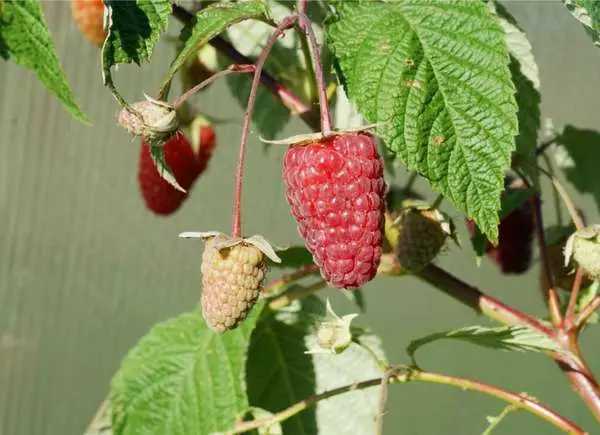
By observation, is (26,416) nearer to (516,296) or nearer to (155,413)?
(516,296)

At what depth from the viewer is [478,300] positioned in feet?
2.21

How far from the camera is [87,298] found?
2.81 meters

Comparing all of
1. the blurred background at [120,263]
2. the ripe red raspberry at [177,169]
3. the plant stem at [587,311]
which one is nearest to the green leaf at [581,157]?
the plant stem at [587,311]

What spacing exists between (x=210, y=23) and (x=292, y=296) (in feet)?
0.91

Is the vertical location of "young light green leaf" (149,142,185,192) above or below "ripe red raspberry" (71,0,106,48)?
below

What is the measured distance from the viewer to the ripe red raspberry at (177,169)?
93 centimetres

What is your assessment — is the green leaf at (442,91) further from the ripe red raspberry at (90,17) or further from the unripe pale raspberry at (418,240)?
the ripe red raspberry at (90,17)

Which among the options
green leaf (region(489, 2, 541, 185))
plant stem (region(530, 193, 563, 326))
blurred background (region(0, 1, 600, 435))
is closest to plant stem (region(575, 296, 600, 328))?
plant stem (region(530, 193, 563, 326))

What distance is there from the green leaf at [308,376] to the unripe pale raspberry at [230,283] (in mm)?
249

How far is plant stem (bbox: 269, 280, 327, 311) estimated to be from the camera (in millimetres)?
737

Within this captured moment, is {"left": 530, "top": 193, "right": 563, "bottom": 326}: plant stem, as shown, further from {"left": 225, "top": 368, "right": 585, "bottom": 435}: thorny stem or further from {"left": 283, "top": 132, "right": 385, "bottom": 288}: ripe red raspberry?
{"left": 283, "top": 132, "right": 385, "bottom": 288}: ripe red raspberry

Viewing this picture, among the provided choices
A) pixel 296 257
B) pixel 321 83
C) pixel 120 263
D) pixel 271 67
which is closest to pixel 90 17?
pixel 271 67

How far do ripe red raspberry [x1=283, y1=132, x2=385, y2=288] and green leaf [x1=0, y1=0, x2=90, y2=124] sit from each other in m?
0.14

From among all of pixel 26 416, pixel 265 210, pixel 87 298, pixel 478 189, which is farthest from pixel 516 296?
pixel 478 189
